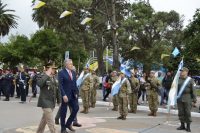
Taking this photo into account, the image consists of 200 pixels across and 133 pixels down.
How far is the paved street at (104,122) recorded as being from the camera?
38.9 feet

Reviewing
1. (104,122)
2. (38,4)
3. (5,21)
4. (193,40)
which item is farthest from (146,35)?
(5,21)

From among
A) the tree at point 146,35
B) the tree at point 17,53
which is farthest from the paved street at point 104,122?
the tree at point 17,53

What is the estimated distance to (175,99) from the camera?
12656 mm

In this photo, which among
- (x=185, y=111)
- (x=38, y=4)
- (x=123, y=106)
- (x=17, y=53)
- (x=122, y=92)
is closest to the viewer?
(x=185, y=111)

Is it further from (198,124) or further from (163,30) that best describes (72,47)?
(198,124)

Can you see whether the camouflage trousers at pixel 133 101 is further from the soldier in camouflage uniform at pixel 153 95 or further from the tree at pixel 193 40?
the tree at pixel 193 40

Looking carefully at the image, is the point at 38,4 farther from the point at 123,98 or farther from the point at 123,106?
the point at 123,106

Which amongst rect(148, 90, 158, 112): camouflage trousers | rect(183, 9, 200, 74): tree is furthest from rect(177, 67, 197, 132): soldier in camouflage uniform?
rect(183, 9, 200, 74): tree

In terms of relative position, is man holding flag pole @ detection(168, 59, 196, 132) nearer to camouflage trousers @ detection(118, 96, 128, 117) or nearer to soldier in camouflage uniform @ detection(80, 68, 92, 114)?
camouflage trousers @ detection(118, 96, 128, 117)

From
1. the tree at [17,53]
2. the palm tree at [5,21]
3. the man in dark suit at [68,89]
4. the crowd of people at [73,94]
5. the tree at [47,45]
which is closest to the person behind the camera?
the crowd of people at [73,94]

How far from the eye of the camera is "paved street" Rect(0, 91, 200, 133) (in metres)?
11.9

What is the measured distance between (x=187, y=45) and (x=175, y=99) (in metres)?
6.43

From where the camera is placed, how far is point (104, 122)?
13.5 metres

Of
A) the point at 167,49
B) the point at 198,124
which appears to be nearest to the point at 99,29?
the point at 167,49
